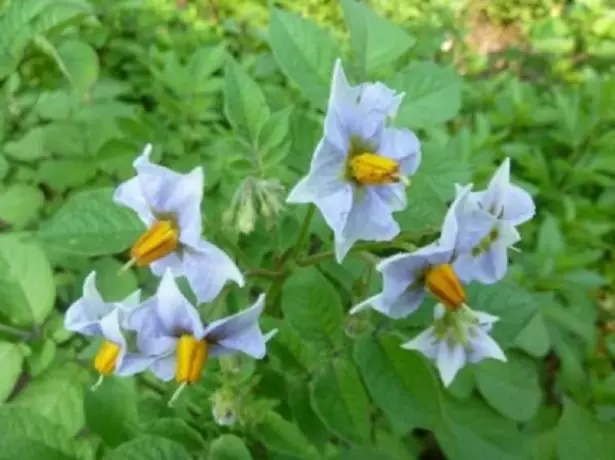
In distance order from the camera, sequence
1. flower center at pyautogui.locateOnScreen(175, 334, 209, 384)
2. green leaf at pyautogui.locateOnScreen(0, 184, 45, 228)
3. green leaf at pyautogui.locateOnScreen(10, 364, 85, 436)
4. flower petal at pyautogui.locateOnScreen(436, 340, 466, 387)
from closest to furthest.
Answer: flower center at pyautogui.locateOnScreen(175, 334, 209, 384) < flower petal at pyautogui.locateOnScreen(436, 340, 466, 387) < green leaf at pyautogui.locateOnScreen(10, 364, 85, 436) < green leaf at pyautogui.locateOnScreen(0, 184, 45, 228)

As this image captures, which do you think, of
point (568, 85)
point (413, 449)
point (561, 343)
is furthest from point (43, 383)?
point (568, 85)

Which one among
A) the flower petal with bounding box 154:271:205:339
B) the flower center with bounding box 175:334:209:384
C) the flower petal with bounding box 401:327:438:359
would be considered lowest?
the flower petal with bounding box 401:327:438:359

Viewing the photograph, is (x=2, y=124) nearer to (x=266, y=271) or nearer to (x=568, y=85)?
(x=266, y=271)

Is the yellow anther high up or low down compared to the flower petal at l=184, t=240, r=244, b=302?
up

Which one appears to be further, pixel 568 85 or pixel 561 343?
pixel 568 85

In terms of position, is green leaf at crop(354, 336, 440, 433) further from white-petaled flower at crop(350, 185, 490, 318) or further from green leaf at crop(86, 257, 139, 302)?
green leaf at crop(86, 257, 139, 302)

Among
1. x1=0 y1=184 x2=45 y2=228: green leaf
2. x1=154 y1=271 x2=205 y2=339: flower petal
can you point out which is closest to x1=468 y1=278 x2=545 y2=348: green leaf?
x1=154 y1=271 x2=205 y2=339: flower petal

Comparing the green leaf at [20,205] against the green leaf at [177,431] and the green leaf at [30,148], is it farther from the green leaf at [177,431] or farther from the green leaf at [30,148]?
the green leaf at [177,431]
